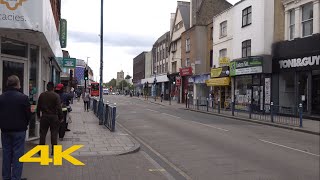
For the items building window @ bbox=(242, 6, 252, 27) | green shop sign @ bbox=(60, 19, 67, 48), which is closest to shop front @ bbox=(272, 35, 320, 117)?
building window @ bbox=(242, 6, 252, 27)

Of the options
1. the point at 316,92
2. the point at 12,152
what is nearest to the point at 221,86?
the point at 316,92

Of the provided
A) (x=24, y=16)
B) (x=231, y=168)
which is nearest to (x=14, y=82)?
(x=24, y=16)

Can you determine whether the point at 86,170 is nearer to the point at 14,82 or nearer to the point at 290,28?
the point at 14,82

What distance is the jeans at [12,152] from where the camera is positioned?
6742 mm

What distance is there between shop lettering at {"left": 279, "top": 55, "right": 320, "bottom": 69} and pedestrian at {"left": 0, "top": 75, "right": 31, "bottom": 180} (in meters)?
20.3

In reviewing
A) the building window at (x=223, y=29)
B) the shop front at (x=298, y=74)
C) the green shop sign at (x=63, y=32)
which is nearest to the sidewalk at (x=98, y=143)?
the shop front at (x=298, y=74)

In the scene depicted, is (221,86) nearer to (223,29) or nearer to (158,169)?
(223,29)

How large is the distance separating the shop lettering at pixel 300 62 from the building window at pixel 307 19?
1650mm

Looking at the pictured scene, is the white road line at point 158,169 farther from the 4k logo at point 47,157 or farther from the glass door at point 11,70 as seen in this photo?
the glass door at point 11,70

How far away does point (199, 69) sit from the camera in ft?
156

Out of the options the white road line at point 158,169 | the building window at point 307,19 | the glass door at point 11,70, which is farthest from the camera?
the building window at point 307,19

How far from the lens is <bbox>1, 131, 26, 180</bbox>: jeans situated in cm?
674

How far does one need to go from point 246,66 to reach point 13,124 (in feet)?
84.0

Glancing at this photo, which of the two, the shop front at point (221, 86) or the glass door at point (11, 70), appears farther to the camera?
the shop front at point (221, 86)
